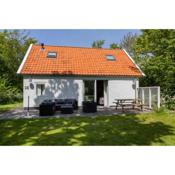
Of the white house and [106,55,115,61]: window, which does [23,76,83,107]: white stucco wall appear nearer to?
the white house

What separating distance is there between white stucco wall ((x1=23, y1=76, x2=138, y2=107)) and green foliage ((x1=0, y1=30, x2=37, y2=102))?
7508 millimetres

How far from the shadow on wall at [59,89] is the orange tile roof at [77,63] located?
2.36 feet

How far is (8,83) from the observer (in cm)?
2627

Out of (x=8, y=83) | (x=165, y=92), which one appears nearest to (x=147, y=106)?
(x=165, y=92)

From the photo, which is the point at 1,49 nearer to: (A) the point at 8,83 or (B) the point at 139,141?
(A) the point at 8,83

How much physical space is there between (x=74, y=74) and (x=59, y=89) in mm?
1646

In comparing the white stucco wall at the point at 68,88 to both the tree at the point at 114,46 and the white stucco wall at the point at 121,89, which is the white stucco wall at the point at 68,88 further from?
the tree at the point at 114,46

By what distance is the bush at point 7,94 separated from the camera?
76.2ft

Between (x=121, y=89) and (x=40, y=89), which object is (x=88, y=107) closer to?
(x=40, y=89)

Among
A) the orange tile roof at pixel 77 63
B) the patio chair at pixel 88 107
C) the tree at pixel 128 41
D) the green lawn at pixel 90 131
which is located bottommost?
the green lawn at pixel 90 131

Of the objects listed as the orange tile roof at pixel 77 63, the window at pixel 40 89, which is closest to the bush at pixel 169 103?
the orange tile roof at pixel 77 63

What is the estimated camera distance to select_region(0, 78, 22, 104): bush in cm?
2323
